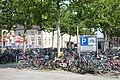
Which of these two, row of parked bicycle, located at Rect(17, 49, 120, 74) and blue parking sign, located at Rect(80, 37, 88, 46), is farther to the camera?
blue parking sign, located at Rect(80, 37, 88, 46)

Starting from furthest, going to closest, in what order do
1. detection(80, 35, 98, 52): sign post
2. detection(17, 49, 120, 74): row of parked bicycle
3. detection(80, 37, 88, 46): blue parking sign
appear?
1. detection(80, 37, 88, 46): blue parking sign
2. detection(80, 35, 98, 52): sign post
3. detection(17, 49, 120, 74): row of parked bicycle

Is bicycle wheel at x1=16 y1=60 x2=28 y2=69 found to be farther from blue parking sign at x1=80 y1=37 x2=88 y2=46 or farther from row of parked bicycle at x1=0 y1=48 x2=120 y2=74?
blue parking sign at x1=80 y1=37 x2=88 y2=46

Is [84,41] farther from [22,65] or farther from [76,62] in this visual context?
[22,65]

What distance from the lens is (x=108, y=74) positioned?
41.0ft

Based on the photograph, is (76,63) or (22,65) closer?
(76,63)

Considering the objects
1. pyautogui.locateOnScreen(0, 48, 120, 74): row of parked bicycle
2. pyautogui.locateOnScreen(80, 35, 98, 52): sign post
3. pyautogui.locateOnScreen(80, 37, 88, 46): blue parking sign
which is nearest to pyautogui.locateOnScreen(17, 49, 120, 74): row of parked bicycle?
pyautogui.locateOnScreen(0, 48, 120, 74): row of parked bicycle

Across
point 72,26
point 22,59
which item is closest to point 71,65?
point 22,59

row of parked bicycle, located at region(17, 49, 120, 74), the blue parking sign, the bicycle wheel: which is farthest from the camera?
the bicycle wheel

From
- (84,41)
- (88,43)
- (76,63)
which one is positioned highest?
(84,41)

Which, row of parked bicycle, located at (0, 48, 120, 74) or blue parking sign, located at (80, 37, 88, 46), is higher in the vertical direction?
blue parking sign, located at (80, 37, 88, 46)

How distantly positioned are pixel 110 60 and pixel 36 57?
447 cm

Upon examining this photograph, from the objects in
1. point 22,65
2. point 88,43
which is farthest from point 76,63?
point 22,65

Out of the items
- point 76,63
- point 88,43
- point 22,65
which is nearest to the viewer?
point 76,63

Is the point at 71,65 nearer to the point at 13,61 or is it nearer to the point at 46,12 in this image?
the point at 46,12
